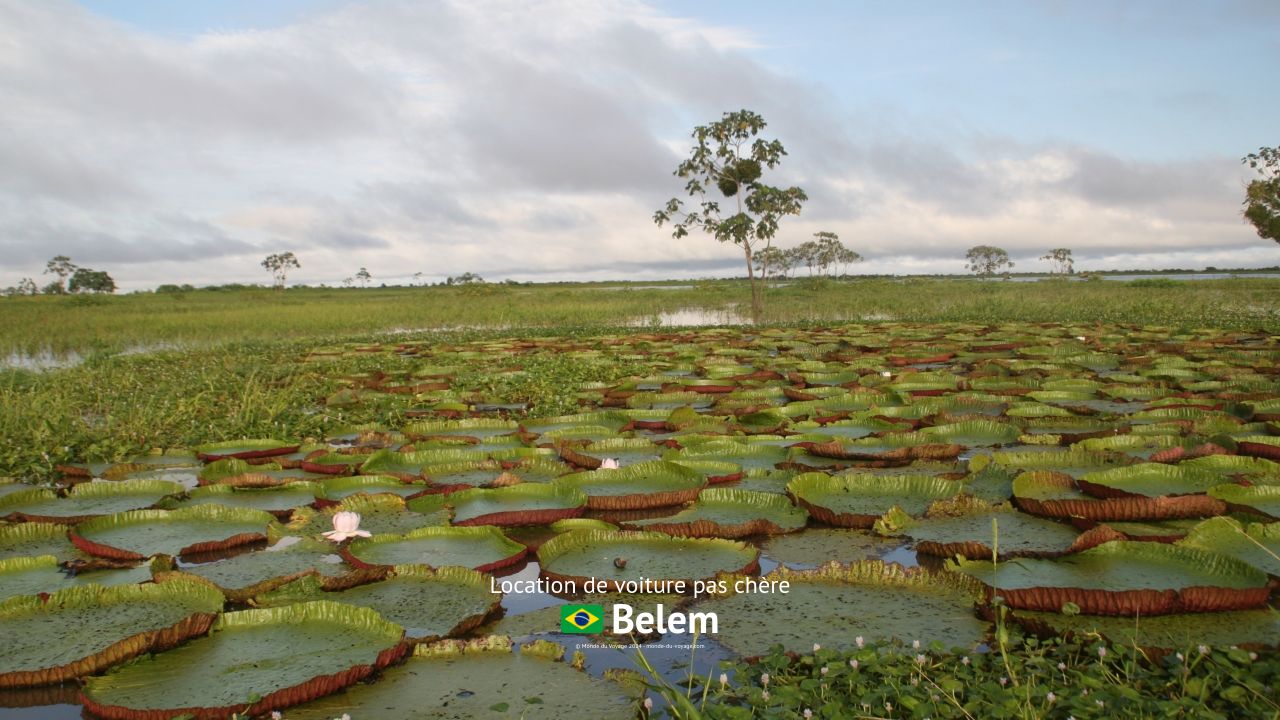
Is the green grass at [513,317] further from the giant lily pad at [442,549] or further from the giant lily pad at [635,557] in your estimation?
the giant lily pad at [442,549]

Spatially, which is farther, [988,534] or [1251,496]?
[1251,496]

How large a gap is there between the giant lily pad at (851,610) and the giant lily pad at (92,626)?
1.67 m

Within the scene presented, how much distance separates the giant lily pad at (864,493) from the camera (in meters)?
3.50

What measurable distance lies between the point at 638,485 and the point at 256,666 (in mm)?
2112

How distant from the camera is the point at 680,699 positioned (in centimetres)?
182

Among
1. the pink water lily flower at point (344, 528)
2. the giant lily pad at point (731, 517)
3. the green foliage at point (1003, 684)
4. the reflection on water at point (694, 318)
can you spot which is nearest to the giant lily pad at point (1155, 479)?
the giant lily pad at point (731, 517)

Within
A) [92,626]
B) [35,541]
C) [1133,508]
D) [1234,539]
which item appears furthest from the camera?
[35,541]

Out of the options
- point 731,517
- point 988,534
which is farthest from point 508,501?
point 988,534

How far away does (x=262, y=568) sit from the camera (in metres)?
3.04

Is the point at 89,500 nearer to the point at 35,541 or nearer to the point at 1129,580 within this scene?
the point at 35,541

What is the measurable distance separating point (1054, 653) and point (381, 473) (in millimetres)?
3456

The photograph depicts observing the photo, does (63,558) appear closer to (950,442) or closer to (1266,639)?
(1266,639)

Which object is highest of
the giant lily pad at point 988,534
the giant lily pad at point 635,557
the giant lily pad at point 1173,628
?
the giant lily pad at point 635,557

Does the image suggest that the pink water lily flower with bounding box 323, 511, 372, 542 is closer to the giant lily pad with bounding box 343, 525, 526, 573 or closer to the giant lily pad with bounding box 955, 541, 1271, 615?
the giant lily pad with bounding box 343, 525, 526, 573
